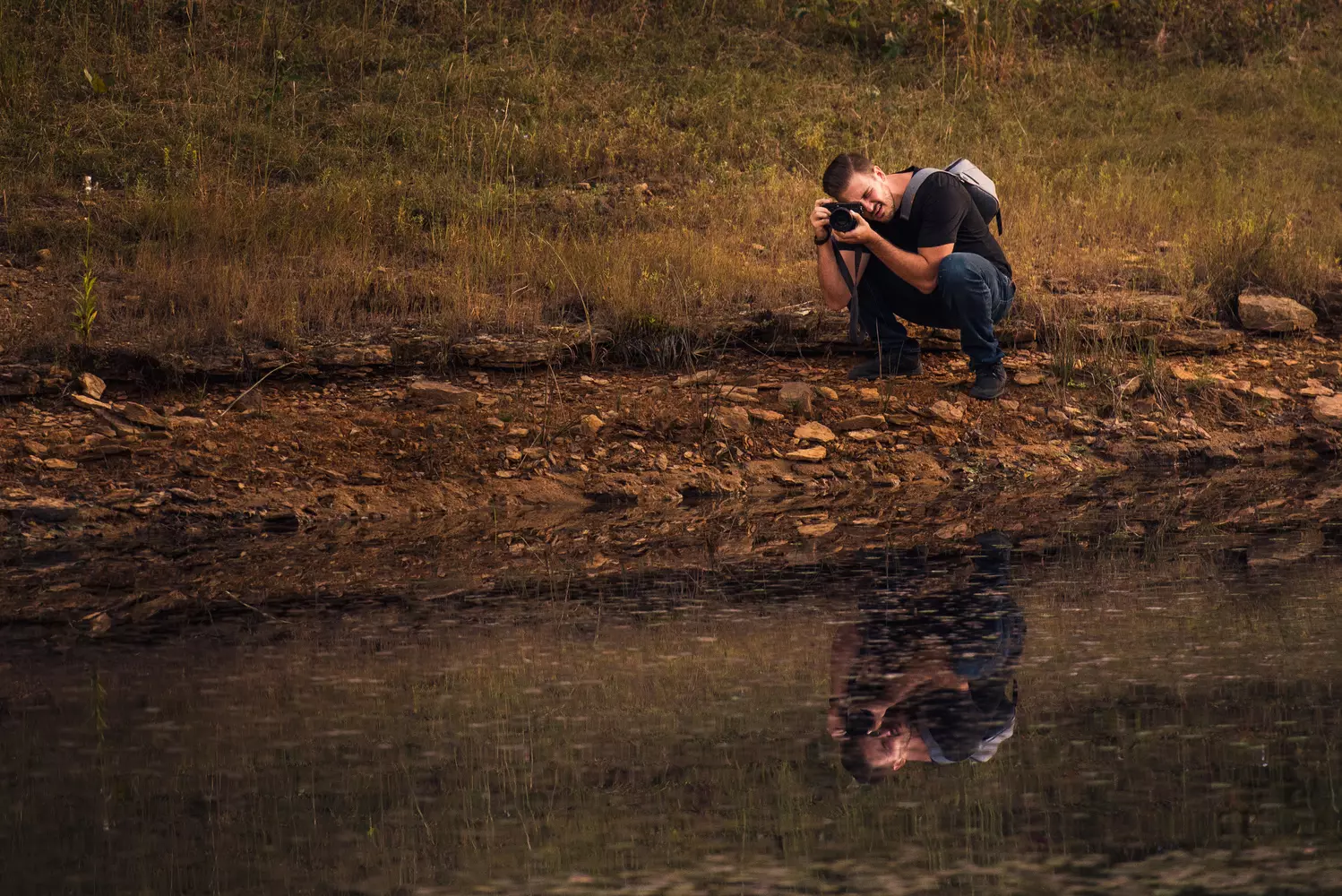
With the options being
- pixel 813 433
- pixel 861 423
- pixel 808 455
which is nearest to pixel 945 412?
pixel 861 423

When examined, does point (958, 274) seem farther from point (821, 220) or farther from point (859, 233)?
point (821, 220)

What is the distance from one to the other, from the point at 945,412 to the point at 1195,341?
6.27 ft

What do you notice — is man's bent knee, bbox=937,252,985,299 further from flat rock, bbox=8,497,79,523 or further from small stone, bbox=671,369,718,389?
flat rock, bbox=8,497,79,523

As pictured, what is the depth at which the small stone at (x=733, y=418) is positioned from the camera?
25.9 feet

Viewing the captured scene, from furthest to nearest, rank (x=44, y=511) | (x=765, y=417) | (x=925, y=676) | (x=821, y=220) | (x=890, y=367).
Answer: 1. (x=890, y=367)
2. (x=765, y=417)
3. (x=821, y=220)
4. (x=44, y=511)
5. (x=925, y=676)

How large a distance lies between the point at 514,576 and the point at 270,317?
11.0 feet

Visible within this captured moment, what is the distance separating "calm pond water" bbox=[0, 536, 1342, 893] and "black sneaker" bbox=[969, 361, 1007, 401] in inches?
115

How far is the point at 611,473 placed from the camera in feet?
24.8

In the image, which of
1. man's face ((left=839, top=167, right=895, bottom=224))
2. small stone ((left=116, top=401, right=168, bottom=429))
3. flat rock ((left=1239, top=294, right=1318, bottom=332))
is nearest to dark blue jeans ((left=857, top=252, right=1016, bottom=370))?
man's face ((left=839, top=167, right=895, bottom=224))

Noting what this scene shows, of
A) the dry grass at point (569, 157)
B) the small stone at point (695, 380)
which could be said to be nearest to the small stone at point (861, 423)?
the small stone at point (695, 380)

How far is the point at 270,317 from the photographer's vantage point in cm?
835

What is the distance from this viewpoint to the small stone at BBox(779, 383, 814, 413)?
26.5 ft

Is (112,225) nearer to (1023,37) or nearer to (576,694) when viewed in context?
(576,694)

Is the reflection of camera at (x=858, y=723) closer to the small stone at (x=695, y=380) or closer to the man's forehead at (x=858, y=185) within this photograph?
the man's forehead at (x=858, y=185)
